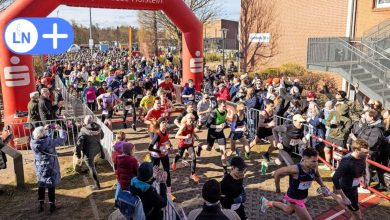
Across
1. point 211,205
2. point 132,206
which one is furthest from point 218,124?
point 211,205

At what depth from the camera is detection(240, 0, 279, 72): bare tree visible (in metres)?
22.7

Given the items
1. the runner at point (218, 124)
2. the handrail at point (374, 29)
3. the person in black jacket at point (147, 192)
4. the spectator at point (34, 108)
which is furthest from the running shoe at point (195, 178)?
the handrail at point (374, 29)

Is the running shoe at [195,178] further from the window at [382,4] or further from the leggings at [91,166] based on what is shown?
the window at [382,4]

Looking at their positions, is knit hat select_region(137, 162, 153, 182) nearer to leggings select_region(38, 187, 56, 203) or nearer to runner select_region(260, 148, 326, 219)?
runner select_region(260, 148, 326, 219)

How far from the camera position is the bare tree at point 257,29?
2272 centimetres

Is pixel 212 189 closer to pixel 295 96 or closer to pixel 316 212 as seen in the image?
pixel 316 212

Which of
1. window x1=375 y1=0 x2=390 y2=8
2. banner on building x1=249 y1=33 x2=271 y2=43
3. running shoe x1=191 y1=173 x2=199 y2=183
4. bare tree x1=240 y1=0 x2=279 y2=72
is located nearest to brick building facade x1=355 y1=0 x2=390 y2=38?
window x1=375 y1=0 x2=390 y2=8

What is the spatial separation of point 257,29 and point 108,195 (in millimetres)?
18995

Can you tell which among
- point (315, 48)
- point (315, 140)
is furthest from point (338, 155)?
point (315, 48)

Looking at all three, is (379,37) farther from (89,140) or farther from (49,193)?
(49,193)

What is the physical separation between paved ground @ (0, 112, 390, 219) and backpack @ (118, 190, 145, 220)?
2316 mm

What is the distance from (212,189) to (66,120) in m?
7.79

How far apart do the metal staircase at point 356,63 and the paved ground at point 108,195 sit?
6.15m

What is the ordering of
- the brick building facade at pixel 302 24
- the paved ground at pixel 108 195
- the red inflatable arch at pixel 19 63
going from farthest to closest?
the brick building facade at pixel 302 24 < the red inflatable arch at pixel 19 63 < the paved ground at pixel 108 195
